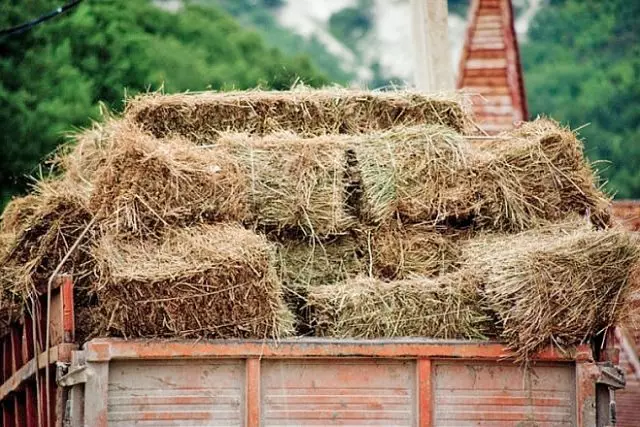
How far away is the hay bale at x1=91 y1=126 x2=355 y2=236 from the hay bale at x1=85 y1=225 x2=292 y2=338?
29cm

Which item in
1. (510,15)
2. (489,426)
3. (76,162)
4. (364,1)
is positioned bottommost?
(489,426)

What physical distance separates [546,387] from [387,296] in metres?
1.06

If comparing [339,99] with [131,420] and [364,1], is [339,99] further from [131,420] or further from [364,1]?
[364,1]

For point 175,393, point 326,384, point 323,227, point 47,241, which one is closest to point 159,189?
point 47,241

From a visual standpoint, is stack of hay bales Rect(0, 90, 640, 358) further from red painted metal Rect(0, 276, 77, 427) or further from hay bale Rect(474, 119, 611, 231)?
red painted metal Rect(0, 276, 77, 427)

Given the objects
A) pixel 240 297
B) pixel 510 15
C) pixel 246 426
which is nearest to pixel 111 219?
pixel 240 297

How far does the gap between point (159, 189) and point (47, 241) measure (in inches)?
36.8

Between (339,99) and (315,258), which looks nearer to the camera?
(315,258)

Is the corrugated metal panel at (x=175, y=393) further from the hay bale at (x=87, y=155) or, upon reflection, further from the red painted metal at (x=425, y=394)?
the hay bale at (x=87, y=155)

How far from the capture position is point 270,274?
822 cm

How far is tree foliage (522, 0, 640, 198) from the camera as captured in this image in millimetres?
50594

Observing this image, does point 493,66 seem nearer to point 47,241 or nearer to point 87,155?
point 87,155

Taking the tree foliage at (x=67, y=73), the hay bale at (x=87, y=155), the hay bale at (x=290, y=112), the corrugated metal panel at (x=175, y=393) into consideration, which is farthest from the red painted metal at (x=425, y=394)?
the tree foliage at (x=67, y=73)

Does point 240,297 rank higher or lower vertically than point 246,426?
higher
